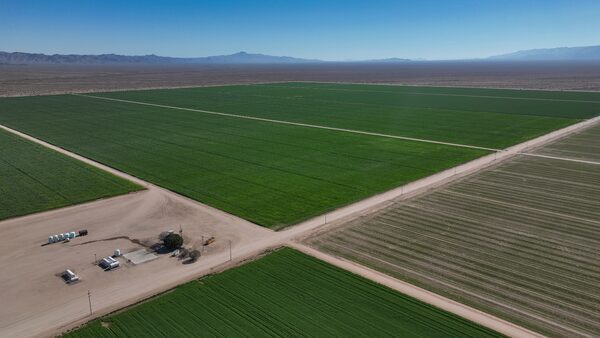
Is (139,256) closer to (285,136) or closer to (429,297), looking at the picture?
(429,297)

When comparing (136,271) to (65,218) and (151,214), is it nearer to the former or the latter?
(151,214)

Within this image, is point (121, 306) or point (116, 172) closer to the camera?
point (121, 306)

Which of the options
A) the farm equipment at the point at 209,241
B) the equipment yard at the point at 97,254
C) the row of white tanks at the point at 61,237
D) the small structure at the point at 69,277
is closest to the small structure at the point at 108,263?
the equipment yard at the point at 97,254

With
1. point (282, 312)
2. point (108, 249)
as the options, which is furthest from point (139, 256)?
point (282, 312)

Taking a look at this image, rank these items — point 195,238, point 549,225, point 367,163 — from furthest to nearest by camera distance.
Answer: point 367,163, point 549,225, point 195,238

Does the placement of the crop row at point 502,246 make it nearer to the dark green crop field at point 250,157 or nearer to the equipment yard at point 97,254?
the dark green crop field at point 250,157

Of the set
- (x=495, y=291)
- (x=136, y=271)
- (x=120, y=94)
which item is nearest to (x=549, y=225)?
(x=495, y=291)
